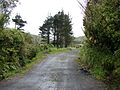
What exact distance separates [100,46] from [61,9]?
3552 centimetres

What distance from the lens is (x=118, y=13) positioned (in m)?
5.25

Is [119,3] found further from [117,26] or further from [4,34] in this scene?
[4,34]

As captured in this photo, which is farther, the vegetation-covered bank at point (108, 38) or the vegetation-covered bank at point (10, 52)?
the vegetation-covered bank at point (10, 52)

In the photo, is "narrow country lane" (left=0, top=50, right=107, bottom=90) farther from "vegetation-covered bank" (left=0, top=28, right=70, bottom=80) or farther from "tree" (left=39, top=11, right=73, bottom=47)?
"tree" (left=39, top=11, right=73, bottom=47)

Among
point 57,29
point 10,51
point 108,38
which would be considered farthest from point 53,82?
point 57,29

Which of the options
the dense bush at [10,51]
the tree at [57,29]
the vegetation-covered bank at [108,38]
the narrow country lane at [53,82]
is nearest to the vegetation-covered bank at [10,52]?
the dense bush at [10,51]

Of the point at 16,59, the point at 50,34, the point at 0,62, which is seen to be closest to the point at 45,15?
the point at 50,34

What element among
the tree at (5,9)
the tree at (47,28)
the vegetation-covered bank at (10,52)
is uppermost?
the tree at (47,28)

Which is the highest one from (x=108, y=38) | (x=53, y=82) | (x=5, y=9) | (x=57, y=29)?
(x=57, y=29)

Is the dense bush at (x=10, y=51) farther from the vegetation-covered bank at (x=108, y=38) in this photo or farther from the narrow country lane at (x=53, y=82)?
the vegetation-covered bank at (x=108, y=38)

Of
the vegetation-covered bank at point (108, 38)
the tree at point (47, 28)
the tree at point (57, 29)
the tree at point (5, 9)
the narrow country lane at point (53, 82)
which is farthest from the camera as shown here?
the tree at point (47, 28)

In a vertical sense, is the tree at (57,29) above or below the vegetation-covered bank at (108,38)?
above

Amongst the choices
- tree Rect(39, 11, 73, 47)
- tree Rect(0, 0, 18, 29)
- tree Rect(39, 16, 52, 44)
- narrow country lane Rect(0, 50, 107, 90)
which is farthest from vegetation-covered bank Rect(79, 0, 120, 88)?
tree Rect(39, 16, 52, 44)

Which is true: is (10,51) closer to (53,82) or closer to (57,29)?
(53,82)
